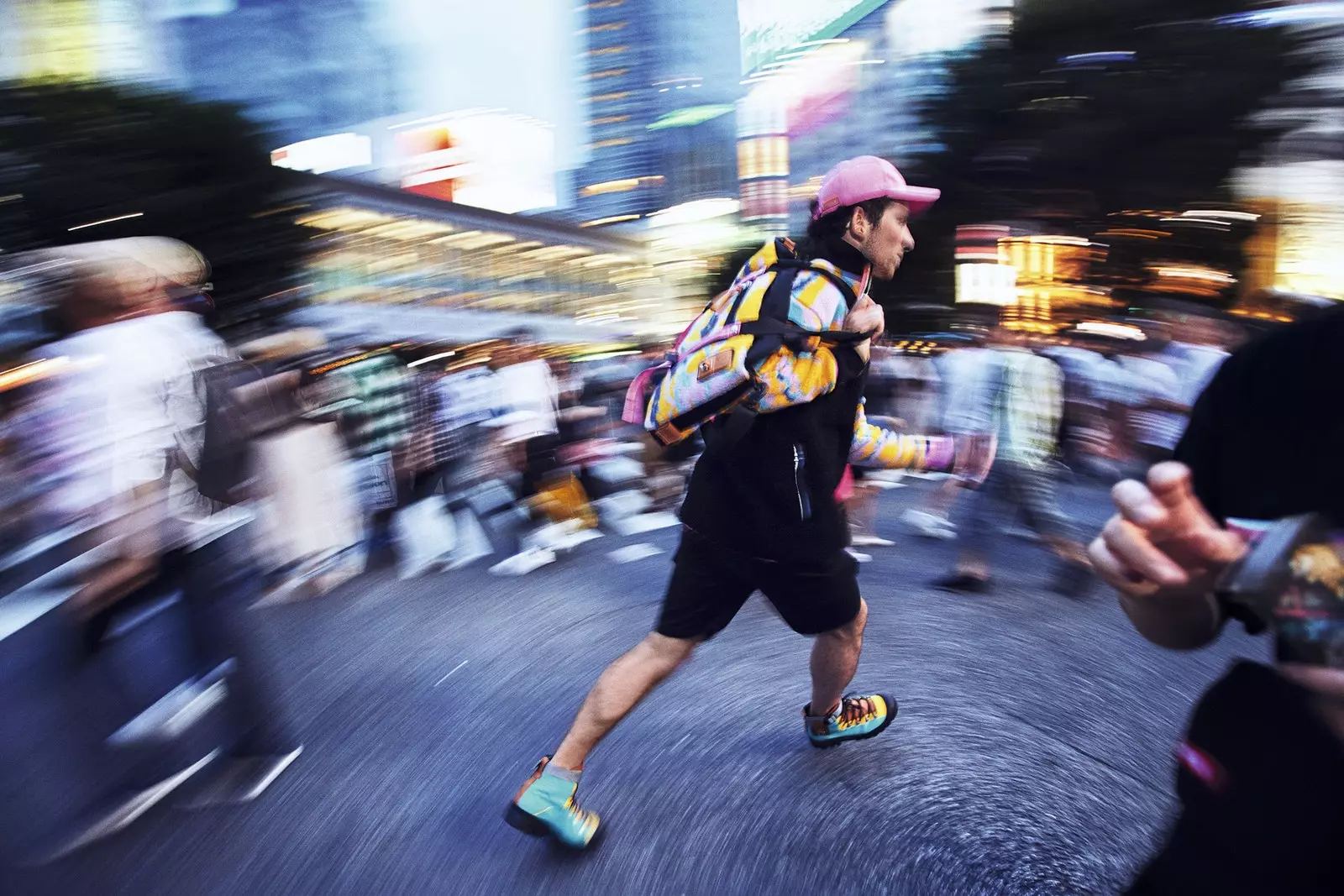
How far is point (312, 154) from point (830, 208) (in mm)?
66224

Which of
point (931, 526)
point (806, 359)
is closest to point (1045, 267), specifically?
point (931, 526)

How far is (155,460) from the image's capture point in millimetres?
2879

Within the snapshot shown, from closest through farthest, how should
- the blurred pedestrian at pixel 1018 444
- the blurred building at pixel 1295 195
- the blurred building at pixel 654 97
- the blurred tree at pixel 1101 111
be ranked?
the blurred pedestrian at pixel 1018 444, the blurred building at pixel 1295 195, the blurred tree at pixel 1101 111, the blurred building at pixel 654 97

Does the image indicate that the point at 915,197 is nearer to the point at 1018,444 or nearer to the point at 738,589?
the point at 738,589

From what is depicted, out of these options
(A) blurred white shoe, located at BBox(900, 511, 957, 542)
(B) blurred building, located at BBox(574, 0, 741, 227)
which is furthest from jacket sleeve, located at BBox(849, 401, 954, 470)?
(B) blurred building, located at BBox(574, 0, 741, 227)

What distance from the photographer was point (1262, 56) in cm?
1309

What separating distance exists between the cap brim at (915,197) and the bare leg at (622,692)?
1.37 metres

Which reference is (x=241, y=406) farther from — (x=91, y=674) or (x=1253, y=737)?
(x=1253, y=737)

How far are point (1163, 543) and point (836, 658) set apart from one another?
191cm

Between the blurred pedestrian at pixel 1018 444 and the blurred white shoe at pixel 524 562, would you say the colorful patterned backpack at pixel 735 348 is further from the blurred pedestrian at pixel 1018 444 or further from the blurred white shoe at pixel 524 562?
the blurred white shoe at pixel 524 562

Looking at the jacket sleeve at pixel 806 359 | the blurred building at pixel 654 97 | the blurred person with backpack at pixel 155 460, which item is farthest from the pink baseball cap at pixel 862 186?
the blurred building at pixel 654 97

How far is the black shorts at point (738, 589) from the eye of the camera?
2.54 metres

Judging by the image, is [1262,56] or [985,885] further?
[1262,56]

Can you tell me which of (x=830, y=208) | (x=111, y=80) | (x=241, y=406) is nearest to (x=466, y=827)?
(x=241, y=406)
